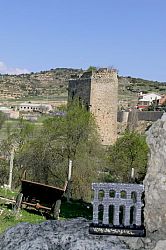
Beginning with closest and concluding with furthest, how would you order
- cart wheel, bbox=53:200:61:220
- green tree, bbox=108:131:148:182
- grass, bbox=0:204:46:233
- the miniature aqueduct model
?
the miniature aqueduct model
grass, bbox=0:204:46:233
cart wheel, bbox=53:200:61:220
green tree, bbox=108:131:148:182

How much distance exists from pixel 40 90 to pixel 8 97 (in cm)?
1391

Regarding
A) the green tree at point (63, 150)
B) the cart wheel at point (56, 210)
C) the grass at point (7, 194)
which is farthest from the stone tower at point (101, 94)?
the cart wheel at point (56, 210)

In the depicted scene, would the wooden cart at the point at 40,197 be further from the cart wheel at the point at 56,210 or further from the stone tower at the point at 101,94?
the stone tower at the point at 101,94

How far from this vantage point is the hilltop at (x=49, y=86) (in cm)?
9906

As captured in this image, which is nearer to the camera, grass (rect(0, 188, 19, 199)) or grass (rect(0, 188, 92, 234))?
grass (rect(0, 188, 92, 234))

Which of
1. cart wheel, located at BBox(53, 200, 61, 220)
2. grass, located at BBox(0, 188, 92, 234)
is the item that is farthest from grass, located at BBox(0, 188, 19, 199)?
cart wheel, located at BBox(53, 200, 61, 220)

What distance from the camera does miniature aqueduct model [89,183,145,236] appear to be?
176 inches

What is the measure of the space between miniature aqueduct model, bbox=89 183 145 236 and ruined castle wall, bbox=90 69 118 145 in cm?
2405

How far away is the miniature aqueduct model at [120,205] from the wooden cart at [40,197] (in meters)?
7.50

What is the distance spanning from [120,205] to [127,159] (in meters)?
20.4

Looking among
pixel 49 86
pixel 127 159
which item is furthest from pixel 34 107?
pixel 127 159

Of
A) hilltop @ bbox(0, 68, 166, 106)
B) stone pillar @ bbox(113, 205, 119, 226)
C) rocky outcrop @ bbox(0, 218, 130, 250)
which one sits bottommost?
rocky outcrop @ bbox(0, 218, 130, 250)

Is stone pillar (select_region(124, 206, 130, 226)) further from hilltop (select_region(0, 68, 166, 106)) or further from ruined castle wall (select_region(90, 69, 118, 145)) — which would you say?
hilltop (select_region(0, 68, 166, 106))

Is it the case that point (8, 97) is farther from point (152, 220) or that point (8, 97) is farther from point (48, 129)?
point (152, 220)
